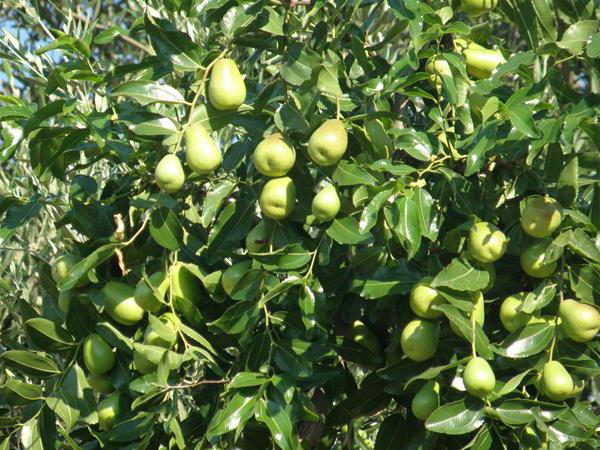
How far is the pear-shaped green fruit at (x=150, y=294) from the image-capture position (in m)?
1.77

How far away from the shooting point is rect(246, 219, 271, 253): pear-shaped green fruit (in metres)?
1.79

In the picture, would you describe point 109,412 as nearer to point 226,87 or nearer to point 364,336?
point 364,336

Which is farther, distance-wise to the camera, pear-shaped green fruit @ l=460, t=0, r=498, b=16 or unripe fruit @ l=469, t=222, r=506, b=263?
pear-shaped green fruit @ l=460, t=0, r=498, b=16

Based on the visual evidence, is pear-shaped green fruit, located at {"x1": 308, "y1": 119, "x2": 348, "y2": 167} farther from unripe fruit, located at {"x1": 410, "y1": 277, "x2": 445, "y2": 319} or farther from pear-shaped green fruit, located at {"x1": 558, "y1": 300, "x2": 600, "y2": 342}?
pear-shaped green fruit, located at {"x1": 558, "y1": 300, "x2": 600, "y2": 342}

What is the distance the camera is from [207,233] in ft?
6.49

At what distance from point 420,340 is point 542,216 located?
322 millimetres

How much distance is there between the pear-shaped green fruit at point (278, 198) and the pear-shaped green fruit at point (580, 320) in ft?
1.80

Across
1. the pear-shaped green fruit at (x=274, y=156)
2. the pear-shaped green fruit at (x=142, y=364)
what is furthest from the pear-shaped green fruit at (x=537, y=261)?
the pear-shaped green fruit at (x=142, y=364)

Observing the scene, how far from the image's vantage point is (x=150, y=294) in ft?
5.80

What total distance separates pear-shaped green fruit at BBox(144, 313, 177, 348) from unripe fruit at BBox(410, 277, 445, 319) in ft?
1.51

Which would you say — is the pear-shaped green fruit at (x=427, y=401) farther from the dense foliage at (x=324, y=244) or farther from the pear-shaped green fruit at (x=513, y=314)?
the pear-shaped green fruit at (x=513, y=314)

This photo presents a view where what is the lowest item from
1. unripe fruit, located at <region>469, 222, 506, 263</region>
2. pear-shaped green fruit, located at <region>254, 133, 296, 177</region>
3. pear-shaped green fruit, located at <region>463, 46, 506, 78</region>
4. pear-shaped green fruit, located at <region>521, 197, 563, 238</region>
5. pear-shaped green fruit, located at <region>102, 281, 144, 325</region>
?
pear-shaped green fruit, located at <region>102, 281, 144, 325</region>

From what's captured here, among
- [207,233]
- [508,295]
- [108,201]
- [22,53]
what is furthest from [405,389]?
[22,53]

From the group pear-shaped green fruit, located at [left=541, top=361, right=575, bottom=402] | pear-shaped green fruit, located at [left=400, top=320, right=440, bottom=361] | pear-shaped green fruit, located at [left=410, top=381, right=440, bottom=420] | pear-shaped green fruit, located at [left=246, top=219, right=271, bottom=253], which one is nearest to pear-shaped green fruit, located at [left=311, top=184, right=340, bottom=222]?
pear-shaped green fruit, located at [left=246, top=219, right=271, bottom=253]
